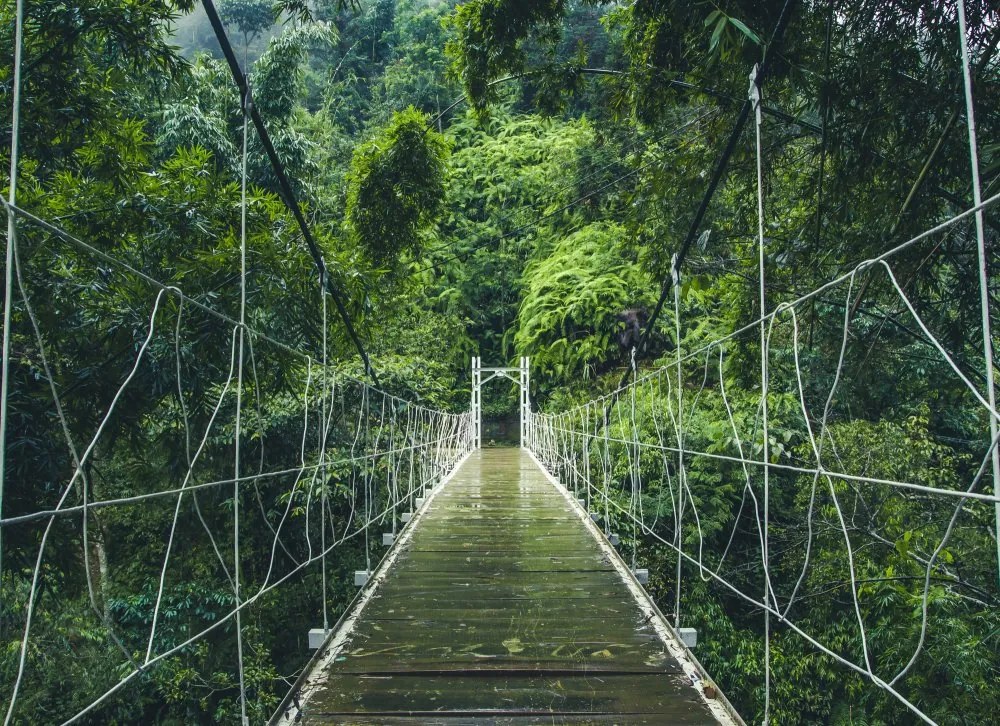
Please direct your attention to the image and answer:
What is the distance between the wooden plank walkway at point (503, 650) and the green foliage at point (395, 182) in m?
2.04

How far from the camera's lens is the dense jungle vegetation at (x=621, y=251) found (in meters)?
2.23

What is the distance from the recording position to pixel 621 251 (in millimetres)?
4344

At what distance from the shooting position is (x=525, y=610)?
1837mm

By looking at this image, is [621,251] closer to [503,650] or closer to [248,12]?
[503,650]

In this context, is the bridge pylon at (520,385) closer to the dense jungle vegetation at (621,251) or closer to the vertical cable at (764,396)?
the dense jungle vegetation at (621,251)

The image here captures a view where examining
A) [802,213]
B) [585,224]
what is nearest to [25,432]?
[802,213]

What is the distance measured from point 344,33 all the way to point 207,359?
16.5m

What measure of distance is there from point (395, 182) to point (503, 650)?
2.96m

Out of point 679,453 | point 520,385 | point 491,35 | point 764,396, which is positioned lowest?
point 679,453

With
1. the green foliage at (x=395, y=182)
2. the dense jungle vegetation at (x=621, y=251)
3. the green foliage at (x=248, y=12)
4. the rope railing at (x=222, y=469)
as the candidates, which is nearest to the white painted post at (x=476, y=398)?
the rope railing at (x=222, y=469)

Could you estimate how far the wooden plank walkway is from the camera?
124cm

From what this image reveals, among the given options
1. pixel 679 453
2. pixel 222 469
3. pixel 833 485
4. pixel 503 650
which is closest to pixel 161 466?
pixel 222 469

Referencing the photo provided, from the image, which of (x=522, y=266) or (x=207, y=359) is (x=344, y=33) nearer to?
(x=522, y=266)

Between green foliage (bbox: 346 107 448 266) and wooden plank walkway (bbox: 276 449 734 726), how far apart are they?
6.69ft
